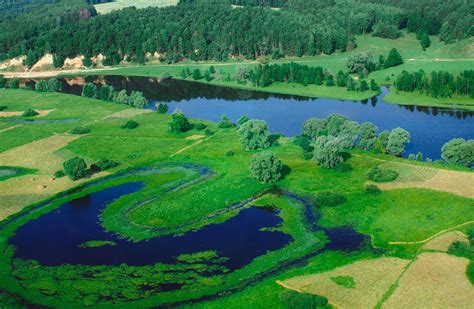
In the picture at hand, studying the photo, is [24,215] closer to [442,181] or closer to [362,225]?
[362,225]

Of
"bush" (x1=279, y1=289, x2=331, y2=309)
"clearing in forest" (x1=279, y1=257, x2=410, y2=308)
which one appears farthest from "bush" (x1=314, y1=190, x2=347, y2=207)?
"bush" (x1=279, y1=289, x2=331, y2=309)

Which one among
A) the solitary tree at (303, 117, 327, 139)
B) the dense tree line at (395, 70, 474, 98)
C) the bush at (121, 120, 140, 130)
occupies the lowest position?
the bush at (121, 120, 140, 130)

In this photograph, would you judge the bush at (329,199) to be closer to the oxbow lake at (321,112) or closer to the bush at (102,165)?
the oxbow lake at (321,112)

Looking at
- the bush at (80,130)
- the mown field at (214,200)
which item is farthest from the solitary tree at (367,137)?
the bush at (80,130)

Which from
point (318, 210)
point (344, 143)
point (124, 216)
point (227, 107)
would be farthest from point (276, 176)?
point (227, 107)

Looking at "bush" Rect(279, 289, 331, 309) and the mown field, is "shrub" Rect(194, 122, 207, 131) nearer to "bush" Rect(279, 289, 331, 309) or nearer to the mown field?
the mown field

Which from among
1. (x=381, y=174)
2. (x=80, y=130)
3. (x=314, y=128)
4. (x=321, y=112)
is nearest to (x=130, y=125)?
(x=80, y=130)

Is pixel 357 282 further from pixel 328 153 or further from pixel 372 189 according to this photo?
pixel 328 153
